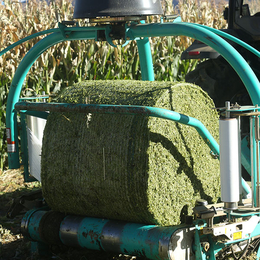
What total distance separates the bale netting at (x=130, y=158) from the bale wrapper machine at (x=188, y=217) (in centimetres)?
15

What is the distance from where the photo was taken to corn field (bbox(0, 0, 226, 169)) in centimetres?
625

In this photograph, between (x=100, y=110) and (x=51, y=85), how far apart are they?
12.4ft

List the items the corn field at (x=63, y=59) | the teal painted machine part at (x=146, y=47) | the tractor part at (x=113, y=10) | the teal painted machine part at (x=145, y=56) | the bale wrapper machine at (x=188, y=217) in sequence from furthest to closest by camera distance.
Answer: the corn field at (x=63, y=59) → the teal painted machine part at (x=145, y=56) → the tractor part at (x=113, y=10) → the teal painted machine part at (x=146, y=47) → the bale wrapper machine at (x=188, y=217)

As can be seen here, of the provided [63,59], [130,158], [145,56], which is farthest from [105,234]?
[63,59]

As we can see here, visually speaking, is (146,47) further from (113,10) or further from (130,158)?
(130,158)

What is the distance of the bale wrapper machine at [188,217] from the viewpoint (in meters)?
2.73

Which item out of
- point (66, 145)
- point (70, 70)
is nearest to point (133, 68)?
point (70, 70)

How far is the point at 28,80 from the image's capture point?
6461 mm

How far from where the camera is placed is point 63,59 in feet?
21.5

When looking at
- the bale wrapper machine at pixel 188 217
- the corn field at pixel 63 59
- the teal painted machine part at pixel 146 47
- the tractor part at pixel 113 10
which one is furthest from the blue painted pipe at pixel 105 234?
the corn field at pixel 63 59

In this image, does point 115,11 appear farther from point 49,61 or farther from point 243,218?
point 49,61

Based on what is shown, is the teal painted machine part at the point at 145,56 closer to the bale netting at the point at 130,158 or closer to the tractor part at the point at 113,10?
the tractor part at the point at 113,10

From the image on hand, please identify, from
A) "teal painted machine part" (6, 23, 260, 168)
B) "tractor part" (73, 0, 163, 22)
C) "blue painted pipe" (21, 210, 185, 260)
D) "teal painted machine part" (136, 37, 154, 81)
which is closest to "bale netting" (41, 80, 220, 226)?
"blue painted pipe" (21, 210, 185, 260)

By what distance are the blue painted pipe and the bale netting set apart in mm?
82
